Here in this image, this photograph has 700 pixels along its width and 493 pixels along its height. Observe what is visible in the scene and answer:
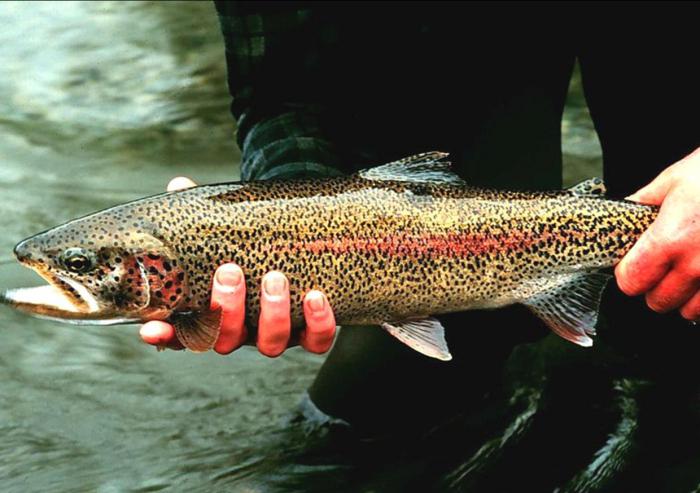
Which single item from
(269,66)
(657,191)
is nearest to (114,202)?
(269,66)

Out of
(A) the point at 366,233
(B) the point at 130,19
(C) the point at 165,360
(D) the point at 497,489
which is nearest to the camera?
(A) the point at 366,233

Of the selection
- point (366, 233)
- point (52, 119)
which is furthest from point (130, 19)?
point (366, 233)

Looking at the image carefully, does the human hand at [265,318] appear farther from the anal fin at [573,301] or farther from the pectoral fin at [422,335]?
the anal fin at [573,301]

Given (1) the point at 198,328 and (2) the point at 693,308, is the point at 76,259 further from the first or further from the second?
(2) the point at 693,308

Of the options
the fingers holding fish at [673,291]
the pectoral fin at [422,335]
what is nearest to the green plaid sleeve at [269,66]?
the pectoral fin at [422,335]

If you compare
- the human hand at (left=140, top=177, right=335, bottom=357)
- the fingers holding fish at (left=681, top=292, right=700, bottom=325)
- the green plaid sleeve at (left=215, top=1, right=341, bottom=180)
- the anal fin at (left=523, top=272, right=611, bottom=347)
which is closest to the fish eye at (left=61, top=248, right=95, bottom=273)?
the human hand at (left=140, top=177, right=335, bottom=357)

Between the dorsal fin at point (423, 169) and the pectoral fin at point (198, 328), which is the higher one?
the dorsal fin at point (423, 169)

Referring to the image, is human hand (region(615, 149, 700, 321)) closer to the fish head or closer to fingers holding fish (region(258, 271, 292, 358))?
fingers holding fish (region(258, 271, 292, 358))

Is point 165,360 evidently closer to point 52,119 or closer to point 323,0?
point 323,0
